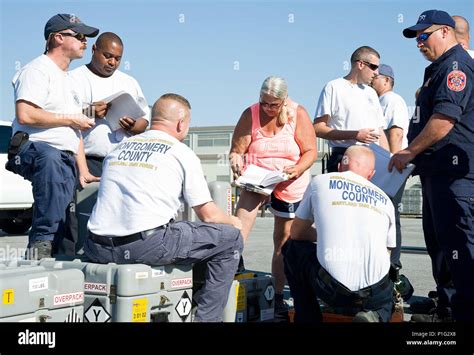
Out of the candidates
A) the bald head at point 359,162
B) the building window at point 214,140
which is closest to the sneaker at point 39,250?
the bald head at point 359,162

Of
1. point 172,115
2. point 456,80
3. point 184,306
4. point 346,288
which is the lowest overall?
point 184,306

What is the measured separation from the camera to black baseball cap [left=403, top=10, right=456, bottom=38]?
4.70 m

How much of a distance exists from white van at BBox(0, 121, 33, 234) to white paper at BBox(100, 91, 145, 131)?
6552mm

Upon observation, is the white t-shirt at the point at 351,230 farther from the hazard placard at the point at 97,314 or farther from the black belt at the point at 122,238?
the hazard placard at the point at 97,314

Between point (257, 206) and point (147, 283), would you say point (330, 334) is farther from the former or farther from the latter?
point (257, 206)

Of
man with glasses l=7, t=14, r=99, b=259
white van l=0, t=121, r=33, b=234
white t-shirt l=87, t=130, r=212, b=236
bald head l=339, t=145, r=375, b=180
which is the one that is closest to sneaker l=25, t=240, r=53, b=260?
man with glasses l=7, t=14, r=99, b=259

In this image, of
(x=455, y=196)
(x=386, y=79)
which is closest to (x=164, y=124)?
(x=455, y=196)

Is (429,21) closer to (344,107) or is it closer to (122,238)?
(344,107)

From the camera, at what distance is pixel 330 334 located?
3811 millimetres

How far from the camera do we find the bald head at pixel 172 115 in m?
4.24

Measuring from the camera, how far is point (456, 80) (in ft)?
14.8

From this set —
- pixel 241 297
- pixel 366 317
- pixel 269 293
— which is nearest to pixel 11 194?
pixel 269 293

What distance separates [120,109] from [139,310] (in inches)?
80.0

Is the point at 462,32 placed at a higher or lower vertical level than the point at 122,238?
higher
